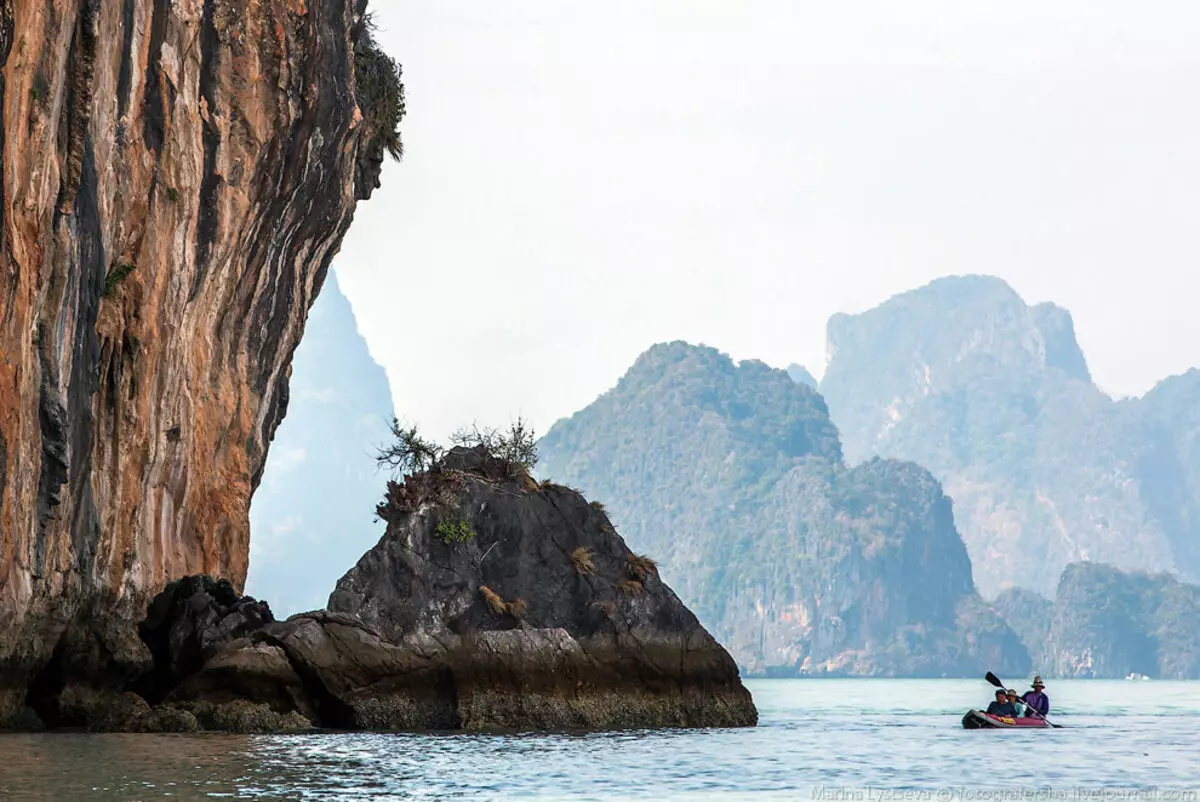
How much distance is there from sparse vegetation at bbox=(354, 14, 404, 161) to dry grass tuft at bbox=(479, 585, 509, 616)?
15.0m

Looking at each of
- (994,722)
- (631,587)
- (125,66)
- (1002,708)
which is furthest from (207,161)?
(1002,708)

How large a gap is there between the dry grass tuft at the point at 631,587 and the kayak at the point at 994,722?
13251 millimetres

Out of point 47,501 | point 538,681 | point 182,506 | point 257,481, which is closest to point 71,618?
point 47,501

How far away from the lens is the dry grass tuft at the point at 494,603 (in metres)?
41.8

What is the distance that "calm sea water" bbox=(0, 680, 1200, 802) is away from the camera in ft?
87.0

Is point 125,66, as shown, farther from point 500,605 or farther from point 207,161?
point 500,605

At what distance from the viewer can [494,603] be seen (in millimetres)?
41812

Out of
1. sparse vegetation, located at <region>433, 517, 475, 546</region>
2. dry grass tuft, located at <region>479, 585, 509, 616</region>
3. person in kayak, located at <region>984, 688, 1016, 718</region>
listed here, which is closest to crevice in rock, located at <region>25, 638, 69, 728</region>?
sparse vegetation, located at <region>433, 517, 475, 546</region>

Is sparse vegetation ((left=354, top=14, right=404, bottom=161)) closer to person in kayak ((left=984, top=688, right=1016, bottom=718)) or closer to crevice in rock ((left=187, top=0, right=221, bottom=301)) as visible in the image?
crevice in rock ((left=187, top=0, right=221, bottom=301))

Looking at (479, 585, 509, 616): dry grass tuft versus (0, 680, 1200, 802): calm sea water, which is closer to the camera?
(0, 680, 1200, 802): calm sea water

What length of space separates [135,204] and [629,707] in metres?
15.9

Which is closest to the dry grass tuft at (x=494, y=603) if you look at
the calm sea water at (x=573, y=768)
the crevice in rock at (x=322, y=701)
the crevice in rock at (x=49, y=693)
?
the calm sea water at (x=573, y=768)

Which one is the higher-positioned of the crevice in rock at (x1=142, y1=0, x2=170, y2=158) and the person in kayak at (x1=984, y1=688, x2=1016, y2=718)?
the crevice in rock at (x1=142, y1=0, x2=170, y2=158)

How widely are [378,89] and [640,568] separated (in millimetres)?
16214
